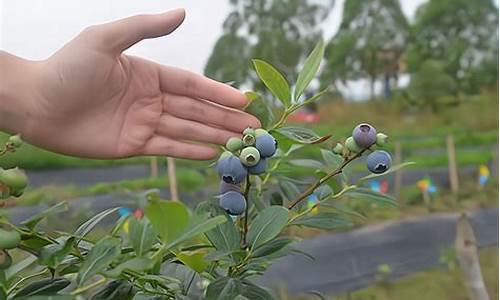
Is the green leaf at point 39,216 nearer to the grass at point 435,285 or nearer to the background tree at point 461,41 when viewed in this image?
the grass at point 435,285

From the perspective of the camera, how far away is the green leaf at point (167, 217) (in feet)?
0.81

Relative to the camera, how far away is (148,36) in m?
0.43

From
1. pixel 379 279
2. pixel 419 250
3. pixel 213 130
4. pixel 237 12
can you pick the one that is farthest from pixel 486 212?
pixel 213 130

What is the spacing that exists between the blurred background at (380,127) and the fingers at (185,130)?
829mm

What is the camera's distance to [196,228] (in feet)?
0.84

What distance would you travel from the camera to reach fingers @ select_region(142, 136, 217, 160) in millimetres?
484

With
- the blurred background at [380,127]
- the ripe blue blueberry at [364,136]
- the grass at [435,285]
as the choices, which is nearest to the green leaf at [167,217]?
the ripe blue blueberry at [364,136]

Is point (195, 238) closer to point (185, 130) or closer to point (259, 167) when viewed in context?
point (259, 167)

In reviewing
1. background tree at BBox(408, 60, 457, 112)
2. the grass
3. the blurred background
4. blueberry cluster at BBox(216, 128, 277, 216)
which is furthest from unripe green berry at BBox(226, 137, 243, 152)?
background tree at BBox(408, 60, 457, 112)

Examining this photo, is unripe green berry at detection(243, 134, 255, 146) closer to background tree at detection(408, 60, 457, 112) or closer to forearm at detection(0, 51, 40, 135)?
forearm at detection(0, 51, 40, 135)

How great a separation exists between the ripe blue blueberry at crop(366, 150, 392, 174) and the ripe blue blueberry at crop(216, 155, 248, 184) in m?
0.08

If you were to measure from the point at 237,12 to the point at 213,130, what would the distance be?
1224 mm

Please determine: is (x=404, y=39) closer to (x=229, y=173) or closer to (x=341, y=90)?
(x=341, y=90)

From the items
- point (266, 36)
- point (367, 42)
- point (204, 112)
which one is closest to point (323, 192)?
point (204, 112)
